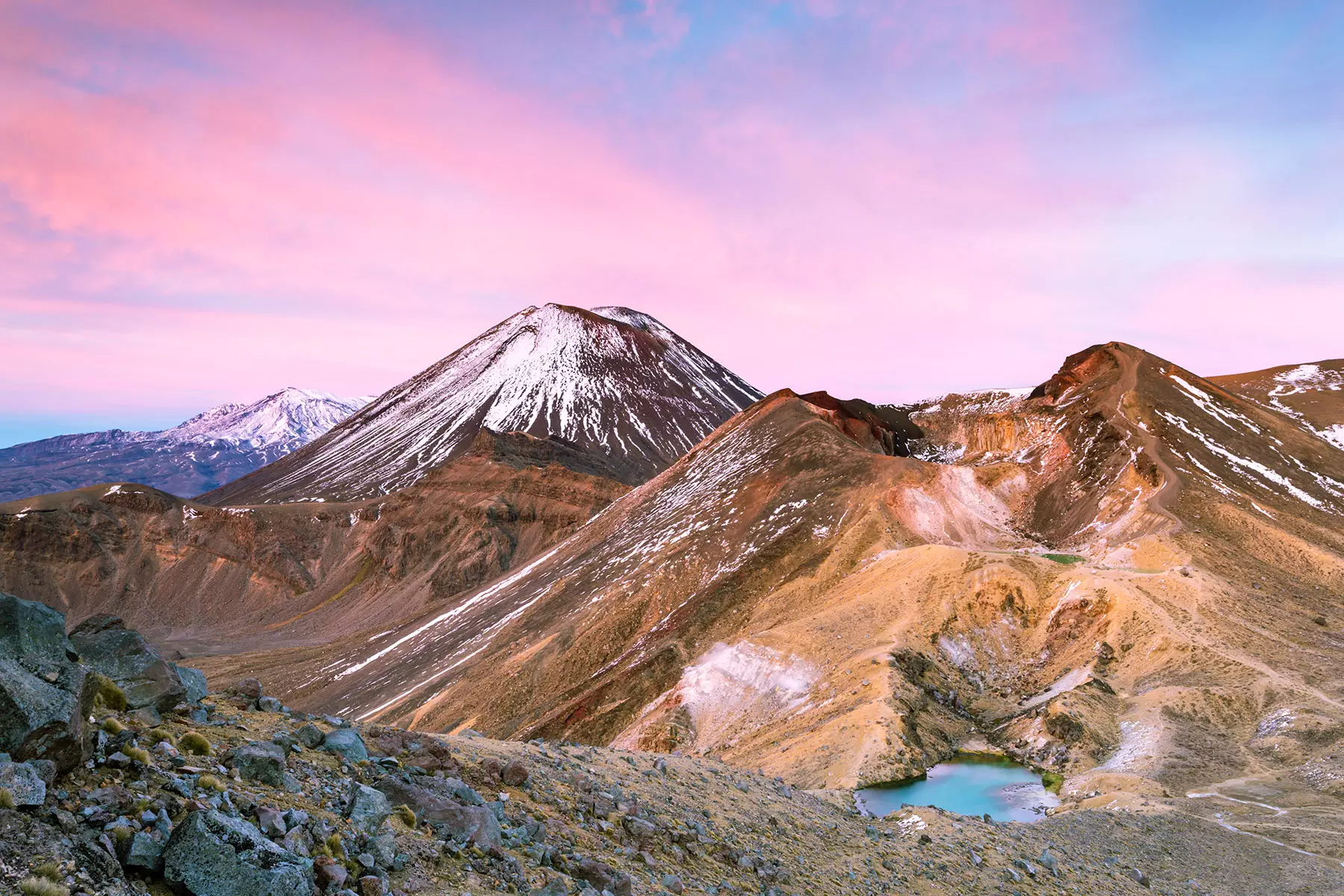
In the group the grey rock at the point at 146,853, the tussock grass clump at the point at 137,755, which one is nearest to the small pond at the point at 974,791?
the tussock grass clump at the point at 137,755

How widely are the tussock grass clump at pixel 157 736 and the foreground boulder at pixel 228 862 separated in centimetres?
208

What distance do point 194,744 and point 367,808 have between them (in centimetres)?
234

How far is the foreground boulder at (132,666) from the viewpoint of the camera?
1082 centimetres

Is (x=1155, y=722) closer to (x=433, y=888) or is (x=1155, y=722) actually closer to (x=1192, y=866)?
(x=1192, y=866)

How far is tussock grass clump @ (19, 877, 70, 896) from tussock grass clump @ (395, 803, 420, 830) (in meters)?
4.78

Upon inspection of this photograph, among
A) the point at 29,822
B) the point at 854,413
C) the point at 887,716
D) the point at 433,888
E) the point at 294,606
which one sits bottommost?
the point at 294,606

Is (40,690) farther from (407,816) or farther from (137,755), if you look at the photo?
(407,816)

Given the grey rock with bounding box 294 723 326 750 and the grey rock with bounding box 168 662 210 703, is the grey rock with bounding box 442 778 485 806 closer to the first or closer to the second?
the grey rock with bounding box 294 723 326 750

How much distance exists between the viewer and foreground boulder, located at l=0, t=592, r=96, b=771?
8023 millimetres

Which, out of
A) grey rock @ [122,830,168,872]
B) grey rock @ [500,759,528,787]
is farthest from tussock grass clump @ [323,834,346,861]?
grey rock @ [500,759,528,787]

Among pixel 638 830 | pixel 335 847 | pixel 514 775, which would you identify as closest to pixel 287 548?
pixel 514 775

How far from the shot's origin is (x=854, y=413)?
432 ft

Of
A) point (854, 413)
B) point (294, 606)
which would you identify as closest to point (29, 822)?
point (854, 413)

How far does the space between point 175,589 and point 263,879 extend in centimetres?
18442
